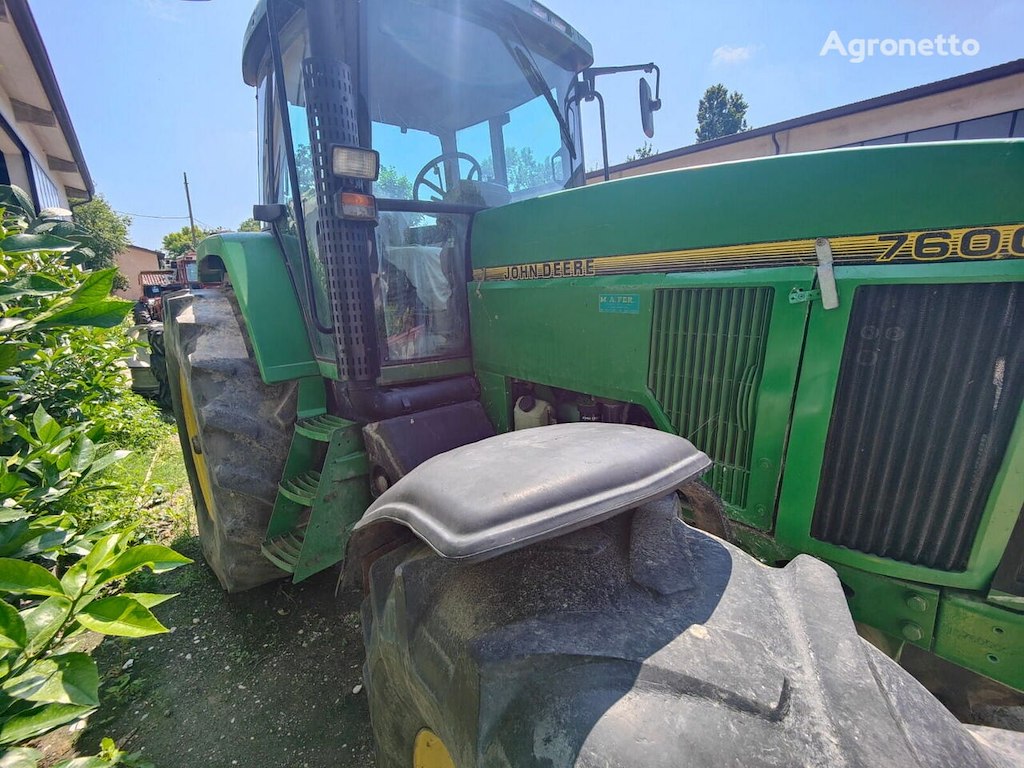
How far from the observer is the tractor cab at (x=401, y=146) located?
1.82m

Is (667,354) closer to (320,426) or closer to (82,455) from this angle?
(320,426)

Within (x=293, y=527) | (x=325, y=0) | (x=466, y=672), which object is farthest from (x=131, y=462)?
(x=466, y=672)

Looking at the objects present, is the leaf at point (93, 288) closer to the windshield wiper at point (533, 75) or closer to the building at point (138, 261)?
the windshield wiper at point (533, 75)

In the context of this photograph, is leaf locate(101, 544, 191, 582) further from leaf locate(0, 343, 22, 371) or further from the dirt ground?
the dirt ground

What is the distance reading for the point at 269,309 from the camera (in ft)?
7.52

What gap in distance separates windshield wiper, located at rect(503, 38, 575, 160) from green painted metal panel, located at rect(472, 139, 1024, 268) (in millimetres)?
775

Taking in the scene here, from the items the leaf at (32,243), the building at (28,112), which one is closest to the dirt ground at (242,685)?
the leaf at (32,243)

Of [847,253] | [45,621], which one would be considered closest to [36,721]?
[45,621]

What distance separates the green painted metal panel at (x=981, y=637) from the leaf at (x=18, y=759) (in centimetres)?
198

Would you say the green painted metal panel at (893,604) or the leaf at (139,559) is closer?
the leaf at (139,559)

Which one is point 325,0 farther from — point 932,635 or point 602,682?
point 932,635

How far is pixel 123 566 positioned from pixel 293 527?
1.21 m

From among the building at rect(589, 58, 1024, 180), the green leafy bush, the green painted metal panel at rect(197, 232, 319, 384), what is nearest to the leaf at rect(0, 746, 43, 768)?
the green leafy bush

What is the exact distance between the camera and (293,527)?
7.54 feet
